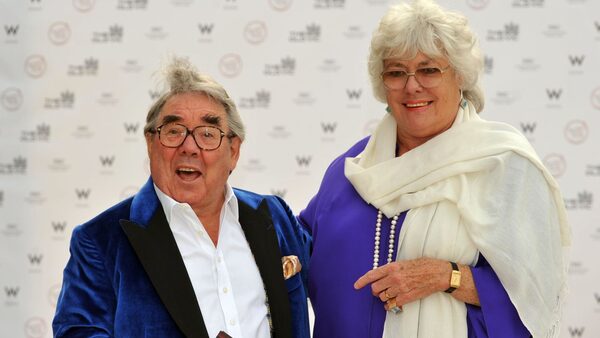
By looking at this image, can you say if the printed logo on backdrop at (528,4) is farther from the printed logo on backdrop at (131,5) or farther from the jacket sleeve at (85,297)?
the jacket sleeve at (85,297)

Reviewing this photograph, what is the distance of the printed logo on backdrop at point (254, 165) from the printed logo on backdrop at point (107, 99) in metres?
0.84

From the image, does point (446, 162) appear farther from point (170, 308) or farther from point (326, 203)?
point (170, 308)

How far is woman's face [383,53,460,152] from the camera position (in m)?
2.57

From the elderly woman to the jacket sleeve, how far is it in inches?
30.4

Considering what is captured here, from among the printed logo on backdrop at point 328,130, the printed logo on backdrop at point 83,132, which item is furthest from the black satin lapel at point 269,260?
the printed logo on backdrop at point 83,132

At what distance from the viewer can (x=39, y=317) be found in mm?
4734

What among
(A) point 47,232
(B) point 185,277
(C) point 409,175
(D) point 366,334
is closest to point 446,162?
(C) point 409,175

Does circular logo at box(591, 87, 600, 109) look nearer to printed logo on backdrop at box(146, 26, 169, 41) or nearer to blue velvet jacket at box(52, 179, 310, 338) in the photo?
printed logo on backdrop at box(146, 26, 169, 41)

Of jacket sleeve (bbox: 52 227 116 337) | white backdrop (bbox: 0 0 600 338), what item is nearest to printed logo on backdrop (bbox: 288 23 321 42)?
white backdrop (bbox: 0 0 600 338)

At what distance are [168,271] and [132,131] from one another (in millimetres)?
2543

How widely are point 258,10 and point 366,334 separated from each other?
249cm

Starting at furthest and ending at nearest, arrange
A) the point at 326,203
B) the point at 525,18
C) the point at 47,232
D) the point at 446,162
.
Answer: the point at 47,232 → the point at 525,18 → the point at 326,203 → the point at 446,162

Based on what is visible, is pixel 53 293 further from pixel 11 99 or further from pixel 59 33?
pixel 59 33

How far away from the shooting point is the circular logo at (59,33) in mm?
4668
